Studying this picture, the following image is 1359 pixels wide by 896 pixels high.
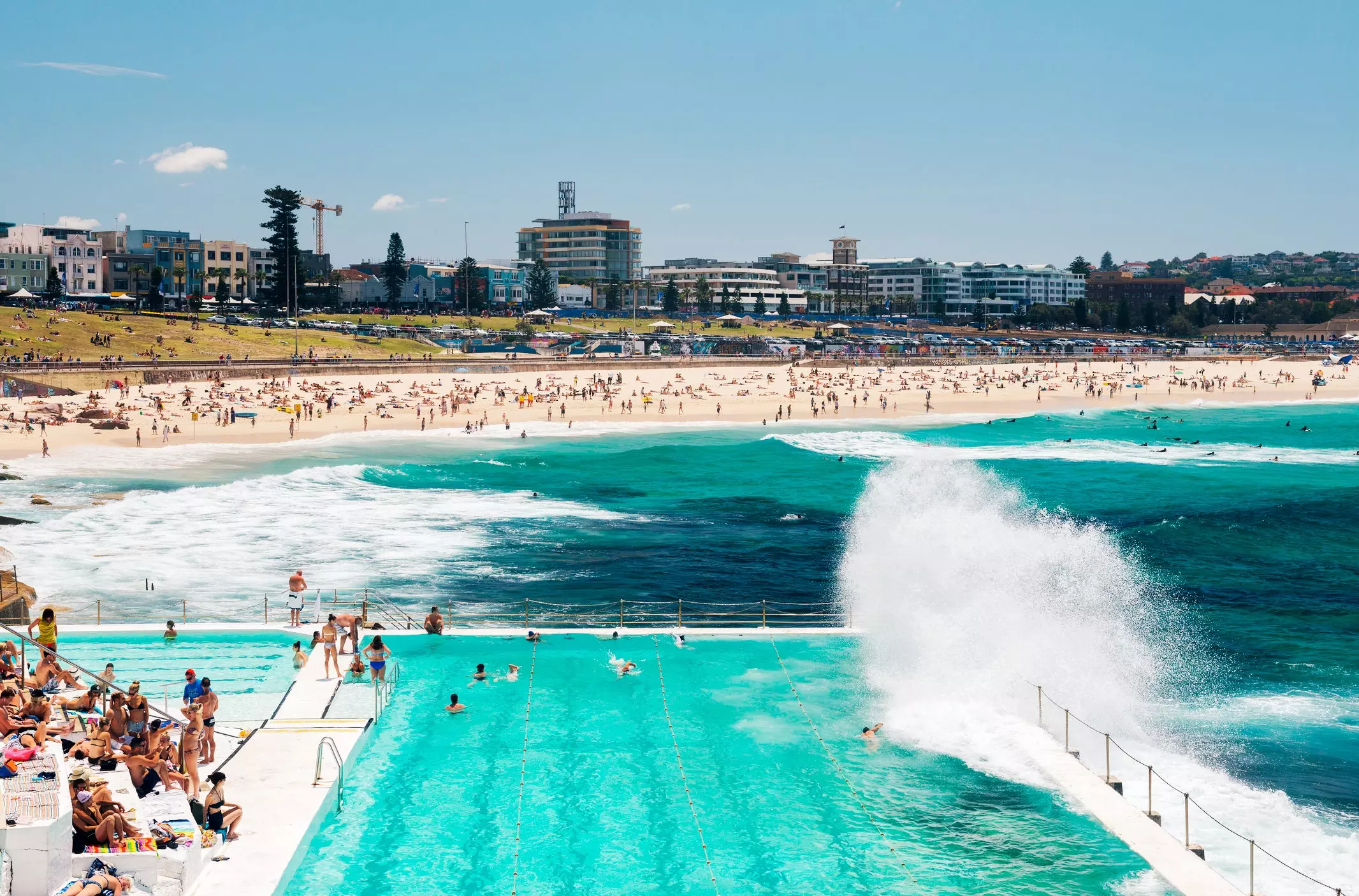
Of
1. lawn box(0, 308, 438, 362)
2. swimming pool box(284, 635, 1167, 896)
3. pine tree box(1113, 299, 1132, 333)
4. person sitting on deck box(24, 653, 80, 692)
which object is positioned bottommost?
swimming pool box(284, 635, 1167, 896)

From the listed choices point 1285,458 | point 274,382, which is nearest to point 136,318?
point 274,382

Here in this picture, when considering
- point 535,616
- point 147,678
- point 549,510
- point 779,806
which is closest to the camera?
point 779,806

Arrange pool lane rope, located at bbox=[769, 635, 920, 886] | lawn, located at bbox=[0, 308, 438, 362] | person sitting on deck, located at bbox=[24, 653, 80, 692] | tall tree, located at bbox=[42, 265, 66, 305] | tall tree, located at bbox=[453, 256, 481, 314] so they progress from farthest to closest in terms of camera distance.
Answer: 1. tall tree, located at bbox=[453, 256, 481, 314]
2. tall tree, located at bbox=[42, 265, 66, 305]
3. lawn, located at bbox=[0, 308, 438, 362]
4. person sitting on deck, located at bbox=[24, 653, 80, 692]
5. pool lane rope, located at bbox=[769, 635, 920, 886]

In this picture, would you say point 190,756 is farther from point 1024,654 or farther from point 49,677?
point 1024,654

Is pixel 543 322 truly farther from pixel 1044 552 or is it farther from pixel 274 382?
pixel 1044 552

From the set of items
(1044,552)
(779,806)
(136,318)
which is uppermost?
(136,318)

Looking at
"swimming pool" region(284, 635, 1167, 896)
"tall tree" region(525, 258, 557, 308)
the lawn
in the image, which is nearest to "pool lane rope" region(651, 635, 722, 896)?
"swimming pool" region(284, 635, 1167, 896)

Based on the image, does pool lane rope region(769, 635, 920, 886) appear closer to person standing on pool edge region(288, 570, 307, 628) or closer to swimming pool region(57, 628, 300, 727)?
swimming pool region(57, 628, 300, 727)
